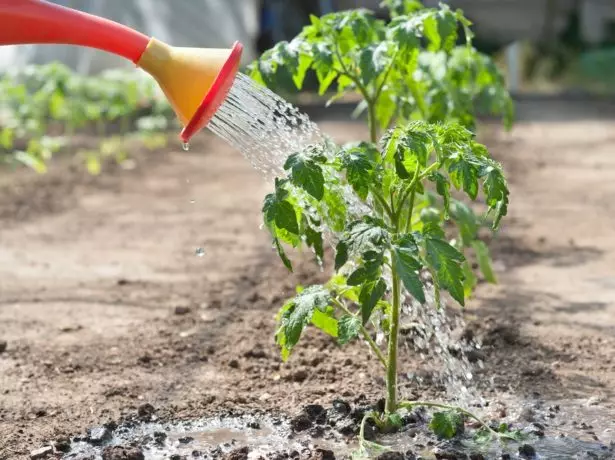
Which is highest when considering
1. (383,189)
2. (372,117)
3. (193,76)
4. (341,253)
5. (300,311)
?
(193,76)

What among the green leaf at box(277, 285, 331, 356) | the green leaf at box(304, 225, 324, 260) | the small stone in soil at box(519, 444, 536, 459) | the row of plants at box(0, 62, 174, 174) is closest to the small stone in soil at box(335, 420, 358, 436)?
the green leaf at box(277, 285, 331, 356)

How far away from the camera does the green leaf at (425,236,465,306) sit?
3195mm

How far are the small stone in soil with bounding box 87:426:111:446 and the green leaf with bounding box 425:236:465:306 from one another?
1.28 m

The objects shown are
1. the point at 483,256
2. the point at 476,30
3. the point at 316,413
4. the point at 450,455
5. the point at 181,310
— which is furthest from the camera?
the point at 476,30

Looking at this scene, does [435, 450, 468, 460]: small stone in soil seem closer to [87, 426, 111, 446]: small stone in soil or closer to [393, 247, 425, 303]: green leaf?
[393, 247, 425, 303]: green leaf

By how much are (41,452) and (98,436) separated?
230 millimetres

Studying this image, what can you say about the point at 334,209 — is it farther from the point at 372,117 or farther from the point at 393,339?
the point at 372,117

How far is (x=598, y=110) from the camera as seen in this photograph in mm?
13414

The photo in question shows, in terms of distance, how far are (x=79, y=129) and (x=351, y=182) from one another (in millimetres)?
8953

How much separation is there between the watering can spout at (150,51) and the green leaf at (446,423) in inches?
46.1

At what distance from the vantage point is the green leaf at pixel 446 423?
Result: 11.9ft

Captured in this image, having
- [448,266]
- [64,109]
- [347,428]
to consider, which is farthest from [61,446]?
[64,109]

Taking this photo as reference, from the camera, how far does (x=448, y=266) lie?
3.20 meters

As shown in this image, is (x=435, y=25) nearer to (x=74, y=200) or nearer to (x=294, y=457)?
(x=294, y=457)
